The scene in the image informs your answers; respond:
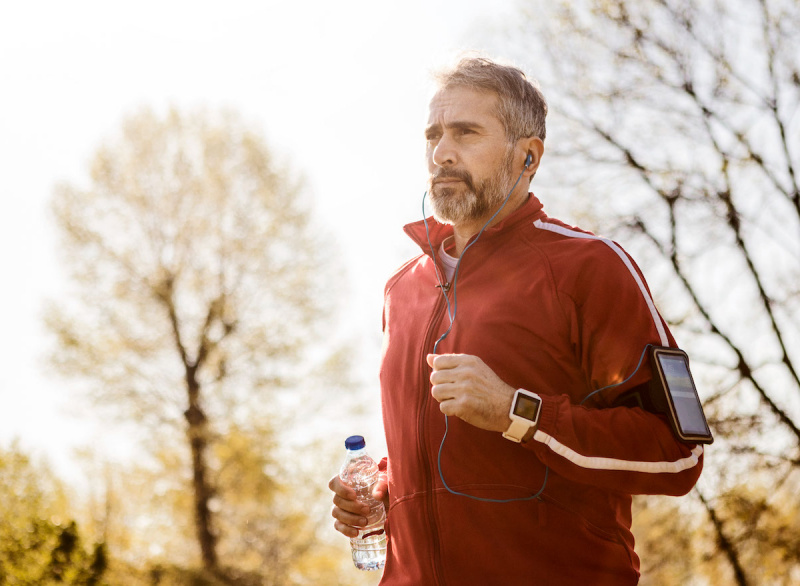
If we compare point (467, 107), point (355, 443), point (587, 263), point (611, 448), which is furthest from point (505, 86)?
point (355, 443)

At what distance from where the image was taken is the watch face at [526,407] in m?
1.69

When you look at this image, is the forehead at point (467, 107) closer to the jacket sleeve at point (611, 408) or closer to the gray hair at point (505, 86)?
the gray hair at point (505, 86)

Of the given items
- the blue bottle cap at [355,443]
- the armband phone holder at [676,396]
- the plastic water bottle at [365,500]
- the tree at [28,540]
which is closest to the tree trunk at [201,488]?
the tree at [28,540]

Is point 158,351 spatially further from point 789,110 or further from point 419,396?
point 419,396

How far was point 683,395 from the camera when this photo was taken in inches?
67.8

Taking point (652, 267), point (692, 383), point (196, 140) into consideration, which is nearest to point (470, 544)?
point (692, 383)

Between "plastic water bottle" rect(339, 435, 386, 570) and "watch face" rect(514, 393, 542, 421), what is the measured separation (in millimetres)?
876

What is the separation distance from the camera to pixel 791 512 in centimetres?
917

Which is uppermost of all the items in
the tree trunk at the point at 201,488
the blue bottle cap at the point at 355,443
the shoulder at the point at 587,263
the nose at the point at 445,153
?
the nose at the point at 445,153

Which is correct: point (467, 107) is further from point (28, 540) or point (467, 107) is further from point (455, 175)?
point (28, 540)

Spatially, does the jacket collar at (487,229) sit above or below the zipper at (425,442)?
above

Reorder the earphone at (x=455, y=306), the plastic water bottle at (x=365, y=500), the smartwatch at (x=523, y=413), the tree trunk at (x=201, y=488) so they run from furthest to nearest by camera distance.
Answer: the tree trunk at (x=201, y=488)
the plastic water bottle at (x=365, y=500)
the earphone at (x=455, y=306)
the smartwatch at (x=523, y=413)

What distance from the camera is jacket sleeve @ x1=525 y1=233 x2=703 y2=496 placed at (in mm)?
1699

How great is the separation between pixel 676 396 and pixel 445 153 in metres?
1.01
